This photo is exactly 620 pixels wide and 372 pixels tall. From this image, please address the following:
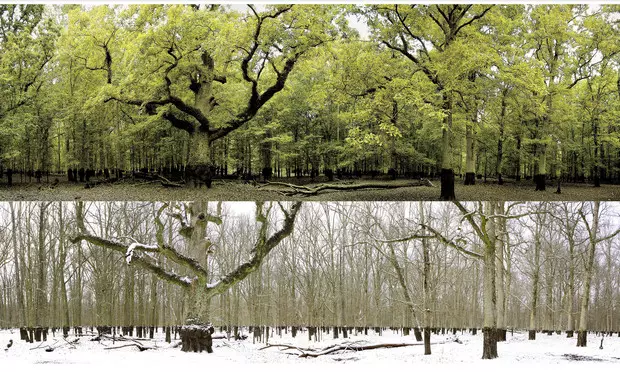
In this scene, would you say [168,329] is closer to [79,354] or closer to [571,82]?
[79,354]

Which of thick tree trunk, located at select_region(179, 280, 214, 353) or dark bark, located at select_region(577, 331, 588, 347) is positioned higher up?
thick tree trunk, located at select_region(179, 280, 214, 353)

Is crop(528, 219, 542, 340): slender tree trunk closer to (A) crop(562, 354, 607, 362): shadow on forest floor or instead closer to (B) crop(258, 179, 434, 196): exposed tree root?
(A) crop(562, 354, 607, 362): shadow on forest floor

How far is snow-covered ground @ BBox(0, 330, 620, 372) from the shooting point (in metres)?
6.97

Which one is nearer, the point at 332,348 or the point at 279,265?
the point at 332,348

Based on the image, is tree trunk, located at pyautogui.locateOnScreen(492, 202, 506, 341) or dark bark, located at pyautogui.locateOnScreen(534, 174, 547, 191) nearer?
dark bark, located at pyautogui.locateOnScreen(534, 174, 547, 191)

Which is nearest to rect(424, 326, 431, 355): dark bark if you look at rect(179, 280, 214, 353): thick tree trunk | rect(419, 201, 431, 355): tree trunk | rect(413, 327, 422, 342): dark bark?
rect(419, 201, 431, 355): tree trunk

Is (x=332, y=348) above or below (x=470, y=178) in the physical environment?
below

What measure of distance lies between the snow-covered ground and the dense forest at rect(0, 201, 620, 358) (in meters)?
0.64

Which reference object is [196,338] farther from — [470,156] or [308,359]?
[470,156]

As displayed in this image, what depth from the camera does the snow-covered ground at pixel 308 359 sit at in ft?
22.9

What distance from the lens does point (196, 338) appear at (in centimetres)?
758

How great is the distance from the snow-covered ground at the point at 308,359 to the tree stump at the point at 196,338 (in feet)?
0.62

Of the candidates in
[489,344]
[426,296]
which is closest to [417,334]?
[426,296]

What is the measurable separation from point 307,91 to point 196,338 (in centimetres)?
452
